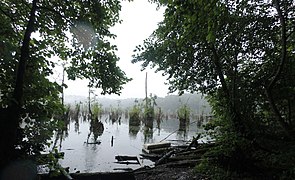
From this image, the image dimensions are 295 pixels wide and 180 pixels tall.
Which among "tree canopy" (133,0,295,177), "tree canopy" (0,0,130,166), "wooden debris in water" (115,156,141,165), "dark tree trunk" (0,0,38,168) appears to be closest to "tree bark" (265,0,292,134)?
"tree canopy" (133,0,295,177)

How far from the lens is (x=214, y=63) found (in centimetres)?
617

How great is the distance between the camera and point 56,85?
12.3 feet

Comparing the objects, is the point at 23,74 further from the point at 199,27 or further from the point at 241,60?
the point at 241,60

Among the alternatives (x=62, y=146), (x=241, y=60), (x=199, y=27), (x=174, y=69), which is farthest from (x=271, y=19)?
(x=62, y=146)

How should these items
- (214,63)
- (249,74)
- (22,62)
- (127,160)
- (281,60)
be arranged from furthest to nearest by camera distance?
1. (127,160)
2. (214,63)
3. (249,74)
4. (281,60)
5. (22,62)

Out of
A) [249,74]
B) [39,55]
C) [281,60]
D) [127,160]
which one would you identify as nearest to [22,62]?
[39,55]

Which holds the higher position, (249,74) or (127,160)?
(249,74)

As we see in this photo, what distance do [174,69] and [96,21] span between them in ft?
11.3

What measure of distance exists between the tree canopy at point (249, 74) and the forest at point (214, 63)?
22 mm

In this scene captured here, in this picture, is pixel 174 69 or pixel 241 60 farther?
pixel 174 69

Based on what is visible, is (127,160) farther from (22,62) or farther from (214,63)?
(22,62)

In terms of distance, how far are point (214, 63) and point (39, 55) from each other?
14.6 ft

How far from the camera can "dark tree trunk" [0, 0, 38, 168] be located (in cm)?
336

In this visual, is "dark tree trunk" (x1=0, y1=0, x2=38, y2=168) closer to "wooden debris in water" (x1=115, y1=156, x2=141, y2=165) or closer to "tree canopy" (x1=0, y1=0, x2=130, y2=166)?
"tree canopy" (x1=0, y1=0, x2=130, y2=166)
